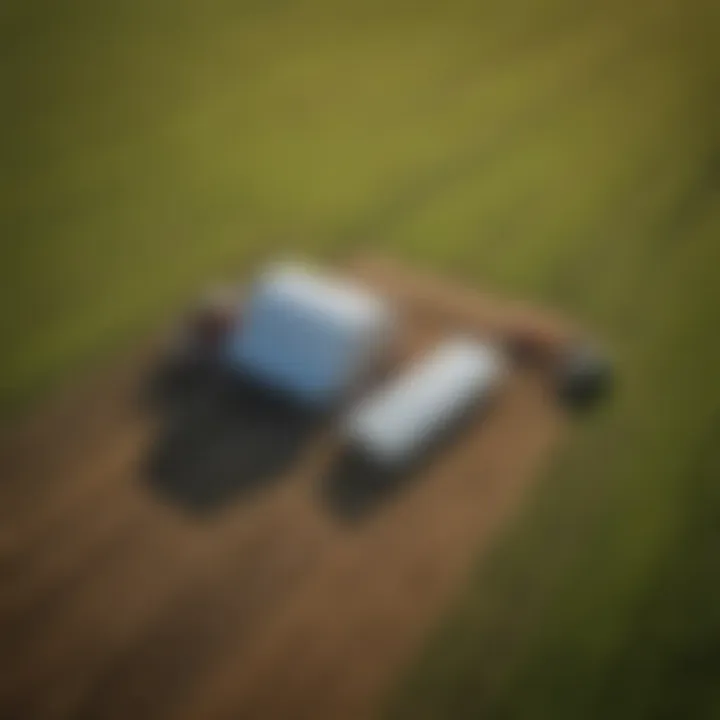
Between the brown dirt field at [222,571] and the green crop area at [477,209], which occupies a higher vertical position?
the green crop area at [477,209]

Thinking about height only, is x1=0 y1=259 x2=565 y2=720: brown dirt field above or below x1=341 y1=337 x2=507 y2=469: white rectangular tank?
below

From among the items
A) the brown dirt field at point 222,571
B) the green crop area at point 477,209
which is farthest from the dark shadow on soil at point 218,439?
the green crop area at point 477,209

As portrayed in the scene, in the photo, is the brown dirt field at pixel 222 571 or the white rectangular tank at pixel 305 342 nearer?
the brown dirt field at pixel 222 571

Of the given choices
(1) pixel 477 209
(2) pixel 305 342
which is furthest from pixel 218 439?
(1) pixel 477 209

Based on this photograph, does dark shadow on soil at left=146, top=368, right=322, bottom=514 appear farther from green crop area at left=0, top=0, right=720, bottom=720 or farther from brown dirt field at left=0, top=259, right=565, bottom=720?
green crop area at left=0, top=0, right=720, bottom=720

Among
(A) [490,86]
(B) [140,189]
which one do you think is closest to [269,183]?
(B) [140,189]

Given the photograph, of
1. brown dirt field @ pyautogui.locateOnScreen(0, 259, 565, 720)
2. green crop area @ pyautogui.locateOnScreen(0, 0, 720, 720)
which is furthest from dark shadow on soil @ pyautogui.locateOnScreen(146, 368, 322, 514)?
green crop area @ pyautogui.locateOnScreen(0, 0, 720, 720)

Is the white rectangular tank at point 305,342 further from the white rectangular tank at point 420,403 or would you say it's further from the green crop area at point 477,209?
the green crop area at point 477,209

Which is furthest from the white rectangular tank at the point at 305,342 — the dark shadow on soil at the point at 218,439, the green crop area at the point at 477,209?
the green crop area at the point at 477,209
